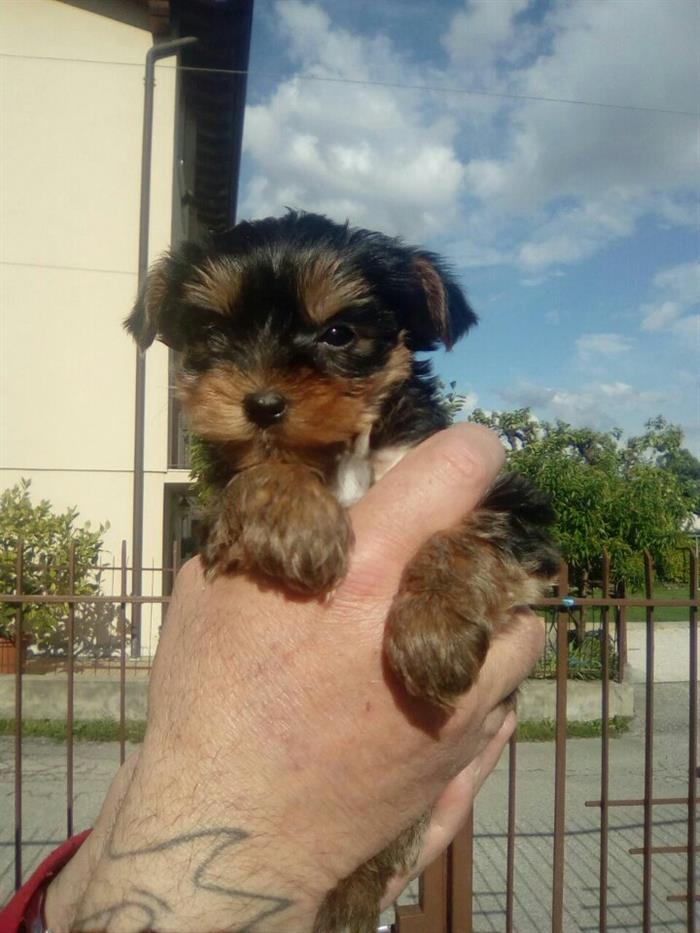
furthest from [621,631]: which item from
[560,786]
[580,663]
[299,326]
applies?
[299,326]

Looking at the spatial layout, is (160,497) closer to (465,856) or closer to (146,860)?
(465,856)

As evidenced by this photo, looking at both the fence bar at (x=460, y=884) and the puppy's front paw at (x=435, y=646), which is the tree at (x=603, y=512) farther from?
the puppy's front paw at (x=435, y=646)

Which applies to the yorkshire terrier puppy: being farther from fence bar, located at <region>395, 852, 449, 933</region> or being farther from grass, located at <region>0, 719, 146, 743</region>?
grass, located at <region>0, 719, 146, 743</region>

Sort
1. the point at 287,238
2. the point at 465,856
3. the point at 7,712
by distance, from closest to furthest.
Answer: the point at 287,238
the point at 465,856
the point at 7,712

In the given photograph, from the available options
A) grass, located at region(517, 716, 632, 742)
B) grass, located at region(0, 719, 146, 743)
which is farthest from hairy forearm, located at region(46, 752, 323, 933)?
grass, located at region(517, 716, 632, 742)

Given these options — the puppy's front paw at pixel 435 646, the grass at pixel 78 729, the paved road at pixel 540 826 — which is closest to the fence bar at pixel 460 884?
the paved road at pixel 540 826

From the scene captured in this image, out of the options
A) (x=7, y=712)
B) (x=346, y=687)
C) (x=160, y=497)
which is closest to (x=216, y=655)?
(x=346, y=687)
